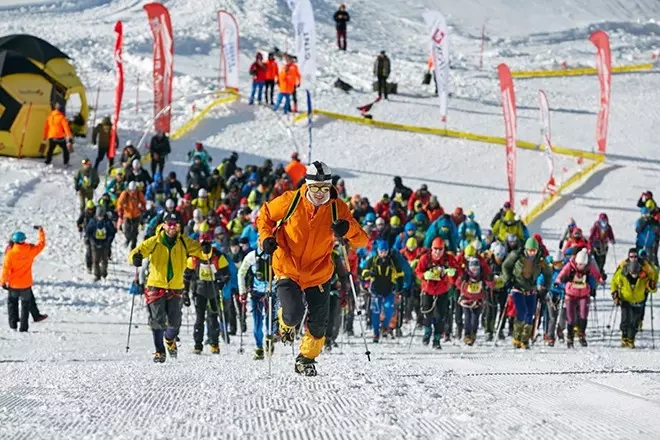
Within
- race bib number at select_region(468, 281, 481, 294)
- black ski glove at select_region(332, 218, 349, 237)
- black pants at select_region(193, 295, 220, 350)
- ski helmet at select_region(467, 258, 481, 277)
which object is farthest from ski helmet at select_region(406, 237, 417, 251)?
black ski glove at select_region(332, 218, 349, 237)

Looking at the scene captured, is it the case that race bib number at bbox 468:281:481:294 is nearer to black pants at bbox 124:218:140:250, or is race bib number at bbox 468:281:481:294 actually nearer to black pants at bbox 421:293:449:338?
black pants at bbox 421:293:449:338

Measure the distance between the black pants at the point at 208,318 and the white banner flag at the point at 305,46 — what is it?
12.7 metres

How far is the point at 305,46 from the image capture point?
80.4 ft

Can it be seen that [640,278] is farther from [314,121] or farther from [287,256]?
[314,121]

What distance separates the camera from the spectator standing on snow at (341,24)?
122 ft

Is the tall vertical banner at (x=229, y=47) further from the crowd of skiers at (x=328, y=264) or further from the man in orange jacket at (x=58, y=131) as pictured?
the crowd of skiers at (x=328, y=264)

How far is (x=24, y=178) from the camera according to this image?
2316 centimetres

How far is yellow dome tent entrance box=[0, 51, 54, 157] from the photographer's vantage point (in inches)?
966

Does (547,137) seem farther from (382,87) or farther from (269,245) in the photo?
(269,245)

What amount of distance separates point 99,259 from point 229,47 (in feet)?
47.6

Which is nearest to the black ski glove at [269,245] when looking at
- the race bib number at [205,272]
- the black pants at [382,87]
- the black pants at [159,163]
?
the race bib number at [205,272]

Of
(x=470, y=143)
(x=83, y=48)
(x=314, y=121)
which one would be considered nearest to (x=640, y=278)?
(x=470, y=143)

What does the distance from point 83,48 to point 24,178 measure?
48.9ft

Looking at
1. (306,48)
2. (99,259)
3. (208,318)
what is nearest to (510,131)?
(306,48)
